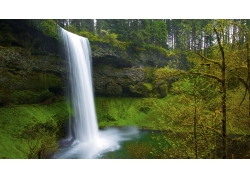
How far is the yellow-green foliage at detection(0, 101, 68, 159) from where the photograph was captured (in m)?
9.17

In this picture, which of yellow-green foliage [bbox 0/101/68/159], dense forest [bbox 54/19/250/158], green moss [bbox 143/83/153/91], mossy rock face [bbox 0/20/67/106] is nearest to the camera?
dense forest [bbox 54/19/250/158]

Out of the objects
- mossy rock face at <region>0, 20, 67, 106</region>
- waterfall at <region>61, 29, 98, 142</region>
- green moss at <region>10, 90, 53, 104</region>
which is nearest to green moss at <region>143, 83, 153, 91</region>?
waterfall at <region>61, 29, 98, 142</region>

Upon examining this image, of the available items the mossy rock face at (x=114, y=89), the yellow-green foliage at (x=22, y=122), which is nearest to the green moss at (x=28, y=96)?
the yellow-green foliage at (x=22, y=122)

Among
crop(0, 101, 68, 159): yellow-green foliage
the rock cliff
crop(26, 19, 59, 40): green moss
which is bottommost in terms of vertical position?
crop(0, 101, 68, 159): yellow-green foliage

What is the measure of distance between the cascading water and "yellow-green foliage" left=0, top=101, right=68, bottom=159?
43.4 inches

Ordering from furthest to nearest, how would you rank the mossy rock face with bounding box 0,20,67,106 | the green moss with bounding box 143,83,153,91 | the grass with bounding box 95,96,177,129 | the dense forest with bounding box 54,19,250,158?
the green moss with bounding box 143,83,153,91, the grass with bounding box 95,96,177,129, the mossy rock face with bounding box 0,20,67,106, the dense forest with bounding box 54,19,250,158

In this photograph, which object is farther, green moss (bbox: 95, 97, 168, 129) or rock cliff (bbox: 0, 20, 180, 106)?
green moss (bbox: 95, 97, 168, 129)

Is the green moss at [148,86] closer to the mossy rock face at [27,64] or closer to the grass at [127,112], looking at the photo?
the grass at [127,112]

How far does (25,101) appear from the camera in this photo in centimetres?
1247

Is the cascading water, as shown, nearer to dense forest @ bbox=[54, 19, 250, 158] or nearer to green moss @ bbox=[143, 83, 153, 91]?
dense forest @ bbox=[54, 19, 250, 158]

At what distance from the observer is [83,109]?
14.6m

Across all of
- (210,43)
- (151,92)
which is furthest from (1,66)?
(151,92)

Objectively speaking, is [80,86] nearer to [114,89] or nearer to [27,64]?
[27,64]

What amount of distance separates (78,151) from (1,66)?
6.56 meters
